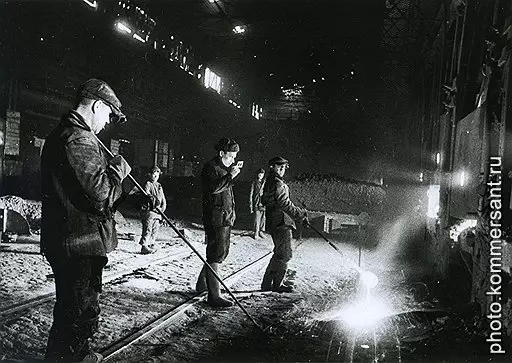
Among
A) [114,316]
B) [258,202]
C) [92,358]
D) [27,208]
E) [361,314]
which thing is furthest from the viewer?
[258,202]

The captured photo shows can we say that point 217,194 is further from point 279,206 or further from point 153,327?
point 153,327

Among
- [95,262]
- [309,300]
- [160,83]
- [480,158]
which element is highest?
[160,83]

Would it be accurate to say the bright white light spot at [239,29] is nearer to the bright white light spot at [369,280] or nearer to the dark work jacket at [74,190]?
the bright white light spot at [369,280]

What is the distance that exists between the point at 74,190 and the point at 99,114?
2.05 ft

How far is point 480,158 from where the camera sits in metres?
5.12

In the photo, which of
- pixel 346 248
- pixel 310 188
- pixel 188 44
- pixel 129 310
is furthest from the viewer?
pixel 188 44

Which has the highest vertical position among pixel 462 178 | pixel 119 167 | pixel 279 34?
pixel 279 34

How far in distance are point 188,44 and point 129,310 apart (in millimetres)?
18414

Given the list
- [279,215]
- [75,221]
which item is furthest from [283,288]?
[75,221]

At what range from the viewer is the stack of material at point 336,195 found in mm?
16797

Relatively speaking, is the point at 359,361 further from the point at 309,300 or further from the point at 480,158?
the point at 480,158

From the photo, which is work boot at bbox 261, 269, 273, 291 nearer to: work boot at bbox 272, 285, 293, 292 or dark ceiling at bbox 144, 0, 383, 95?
work boot at bbox 272, 285, 293, 292

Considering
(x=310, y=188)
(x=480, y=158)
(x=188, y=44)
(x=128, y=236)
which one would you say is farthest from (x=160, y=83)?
(x=480, y=158)

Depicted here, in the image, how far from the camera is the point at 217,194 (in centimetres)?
530
